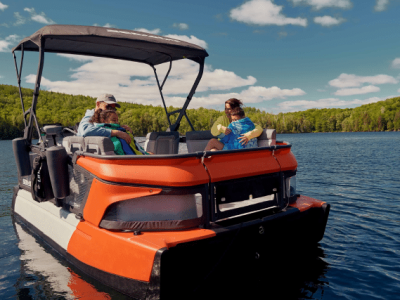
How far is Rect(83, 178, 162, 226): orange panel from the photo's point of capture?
112 inches

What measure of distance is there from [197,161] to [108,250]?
3.73 ft

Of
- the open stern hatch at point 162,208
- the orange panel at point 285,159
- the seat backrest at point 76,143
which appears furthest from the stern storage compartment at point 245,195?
the seat backrest at point 76,143

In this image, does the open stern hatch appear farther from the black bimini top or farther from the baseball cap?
the baseball cap

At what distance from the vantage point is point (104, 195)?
2.97 m

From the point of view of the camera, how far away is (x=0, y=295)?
3555mm

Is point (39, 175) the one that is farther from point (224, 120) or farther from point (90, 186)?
point (224, 120)

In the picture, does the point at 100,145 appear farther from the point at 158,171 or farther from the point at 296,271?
the point at 296,271

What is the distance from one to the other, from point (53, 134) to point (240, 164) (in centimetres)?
336

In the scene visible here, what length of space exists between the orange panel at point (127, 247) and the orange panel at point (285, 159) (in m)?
1.20

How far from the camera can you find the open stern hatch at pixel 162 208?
2.75m

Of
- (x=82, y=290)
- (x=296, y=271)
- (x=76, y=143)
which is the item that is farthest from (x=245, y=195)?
(x=76, y=143)

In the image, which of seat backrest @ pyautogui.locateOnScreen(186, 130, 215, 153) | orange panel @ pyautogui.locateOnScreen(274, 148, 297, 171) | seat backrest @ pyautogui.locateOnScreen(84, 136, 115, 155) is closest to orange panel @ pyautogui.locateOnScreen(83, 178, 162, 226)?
seat backrest @ pyautogui.locateOnScreen(84, 136, 115, 155)

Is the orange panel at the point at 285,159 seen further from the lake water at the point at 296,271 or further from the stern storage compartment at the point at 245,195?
the lake water at the point at 296,271

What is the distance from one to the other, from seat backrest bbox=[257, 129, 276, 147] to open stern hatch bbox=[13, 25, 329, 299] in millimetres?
609
